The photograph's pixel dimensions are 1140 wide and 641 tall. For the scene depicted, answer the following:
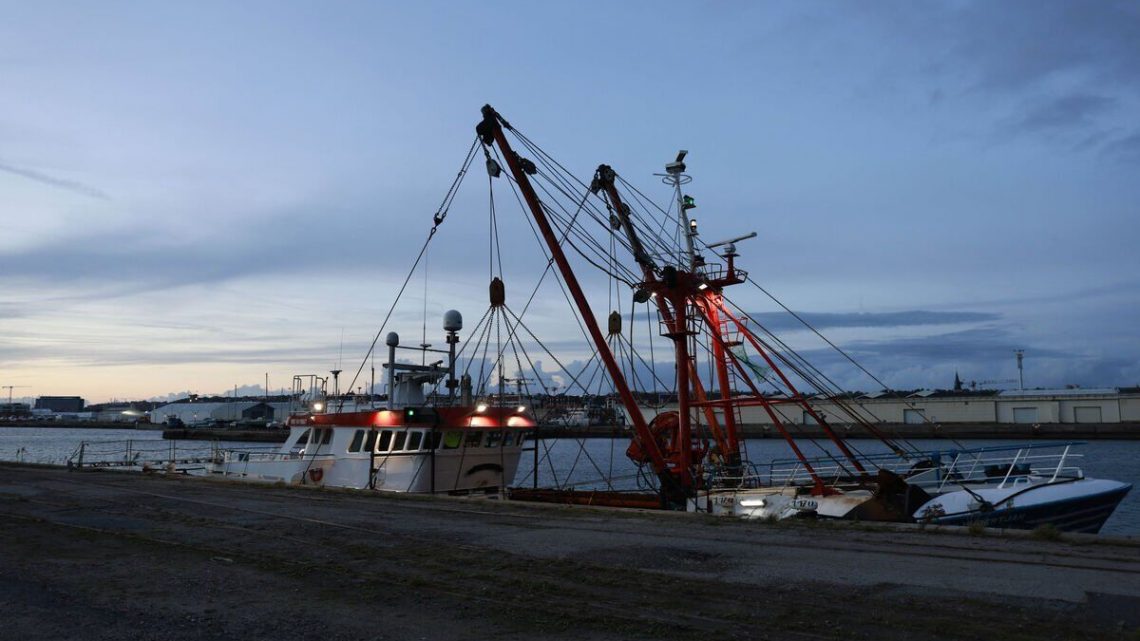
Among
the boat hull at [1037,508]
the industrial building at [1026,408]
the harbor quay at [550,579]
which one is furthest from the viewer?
the industrial building at [1026,408]

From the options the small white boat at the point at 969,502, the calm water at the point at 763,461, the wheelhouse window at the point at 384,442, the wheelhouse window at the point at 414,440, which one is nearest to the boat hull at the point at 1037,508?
the small white boat at the point at 969,502

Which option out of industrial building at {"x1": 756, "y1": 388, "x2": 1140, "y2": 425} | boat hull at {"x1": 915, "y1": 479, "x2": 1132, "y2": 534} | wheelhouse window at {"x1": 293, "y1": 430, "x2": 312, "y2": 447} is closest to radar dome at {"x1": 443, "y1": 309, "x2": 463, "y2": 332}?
wheelhouse window at {"x1": 293, "y1": 430, "x2": 312, "y2": 447}

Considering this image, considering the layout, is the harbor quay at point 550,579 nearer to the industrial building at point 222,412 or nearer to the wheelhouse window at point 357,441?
the wheelhouse window at point 357,441

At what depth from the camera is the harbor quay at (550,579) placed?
331 inches

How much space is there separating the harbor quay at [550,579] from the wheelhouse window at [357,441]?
10.4 metres

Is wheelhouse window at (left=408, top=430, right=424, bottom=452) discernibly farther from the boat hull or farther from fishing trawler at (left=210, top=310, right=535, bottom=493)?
the boat hull

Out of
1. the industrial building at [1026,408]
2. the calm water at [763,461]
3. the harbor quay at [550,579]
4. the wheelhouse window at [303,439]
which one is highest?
the industrial building at [1026,408]

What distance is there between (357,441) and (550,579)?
60.3ft

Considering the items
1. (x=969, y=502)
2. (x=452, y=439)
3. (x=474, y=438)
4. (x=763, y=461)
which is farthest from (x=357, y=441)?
(x=763, y=461)

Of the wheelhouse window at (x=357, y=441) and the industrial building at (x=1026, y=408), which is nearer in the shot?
the wheelhouse window at (x=357, y=441)

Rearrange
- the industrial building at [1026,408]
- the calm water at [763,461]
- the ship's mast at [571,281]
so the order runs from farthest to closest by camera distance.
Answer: the industrial building at [1026,408], the calm water at [763,461], the ship's mast at [571,281]

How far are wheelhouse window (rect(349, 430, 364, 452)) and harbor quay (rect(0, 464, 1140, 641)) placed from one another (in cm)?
1039

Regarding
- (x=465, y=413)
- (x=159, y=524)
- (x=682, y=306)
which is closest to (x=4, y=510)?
(x=159, y=524)

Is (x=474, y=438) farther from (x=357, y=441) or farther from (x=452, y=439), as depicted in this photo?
(x=357, y=441)
